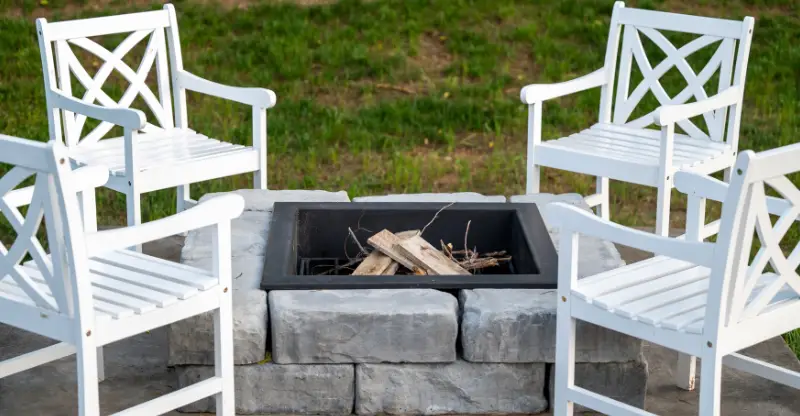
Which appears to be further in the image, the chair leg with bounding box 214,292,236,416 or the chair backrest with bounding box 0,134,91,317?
the chair leg with bounding box 214,292,236,416

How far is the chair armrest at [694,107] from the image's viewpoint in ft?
13.9

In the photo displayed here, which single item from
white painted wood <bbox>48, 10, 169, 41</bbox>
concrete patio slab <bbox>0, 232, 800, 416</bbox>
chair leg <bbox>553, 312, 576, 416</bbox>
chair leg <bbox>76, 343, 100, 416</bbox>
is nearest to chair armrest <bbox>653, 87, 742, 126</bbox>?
concrete patio slab <bbox>0, 232, 800, 416</bbox>

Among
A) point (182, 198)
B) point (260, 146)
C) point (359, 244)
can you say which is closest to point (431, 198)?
point (359, 244)

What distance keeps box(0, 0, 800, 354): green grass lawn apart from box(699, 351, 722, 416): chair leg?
264cm

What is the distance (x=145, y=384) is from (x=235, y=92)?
4.74ft

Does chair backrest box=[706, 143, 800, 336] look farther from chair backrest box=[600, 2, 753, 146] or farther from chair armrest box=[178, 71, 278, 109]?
chair armrest box=[178, 71, 278, 109]

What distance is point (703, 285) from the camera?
3234 mm

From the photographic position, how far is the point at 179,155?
4.54 m

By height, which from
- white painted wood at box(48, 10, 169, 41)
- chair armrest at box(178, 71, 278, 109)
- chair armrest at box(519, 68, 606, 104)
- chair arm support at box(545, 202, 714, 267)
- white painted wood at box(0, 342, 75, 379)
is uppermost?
white painted wood at box(48, 10, 169, 41)

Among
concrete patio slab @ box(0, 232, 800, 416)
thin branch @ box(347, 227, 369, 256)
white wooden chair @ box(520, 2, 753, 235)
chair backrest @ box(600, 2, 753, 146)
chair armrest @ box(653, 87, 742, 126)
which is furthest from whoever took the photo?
chair backrest @ box(600, 2, 753, 146)

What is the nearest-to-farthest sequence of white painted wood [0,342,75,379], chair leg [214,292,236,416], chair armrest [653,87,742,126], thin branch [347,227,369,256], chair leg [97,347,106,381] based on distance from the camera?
chair leg [214,292,236,416]
white painted wood [0,342,75,379]
chair leg [97,347,106,381]
thin branch [347,227,369,256]
chair armrest [653,87,742,126]

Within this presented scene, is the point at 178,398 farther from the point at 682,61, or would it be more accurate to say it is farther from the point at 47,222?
the point at 682,61

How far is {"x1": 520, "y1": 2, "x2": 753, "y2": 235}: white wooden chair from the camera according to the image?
433 centimetres

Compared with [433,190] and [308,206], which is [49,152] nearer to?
[308,206]
